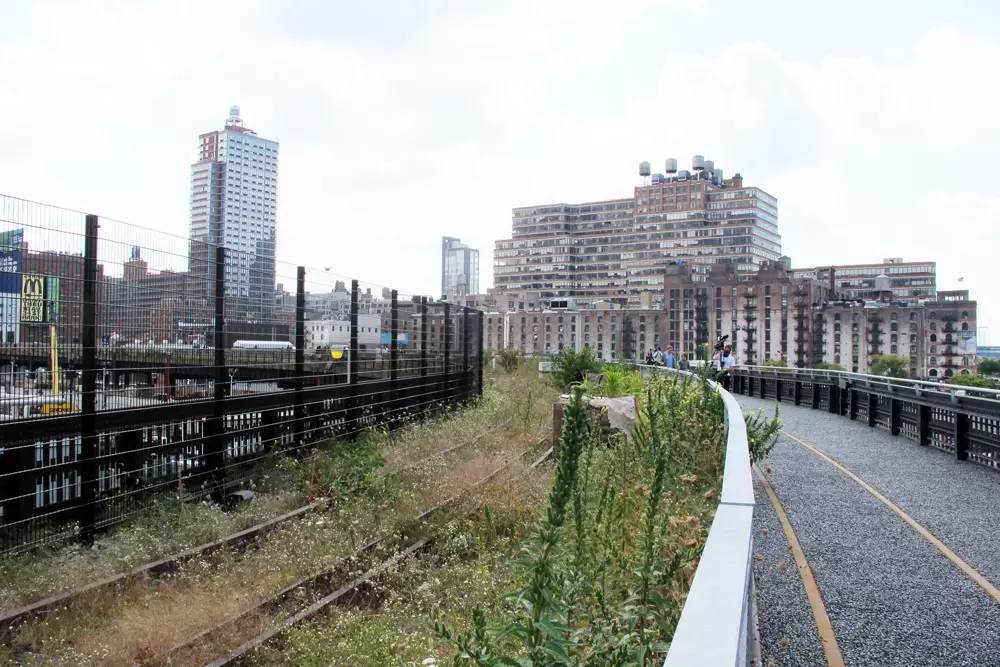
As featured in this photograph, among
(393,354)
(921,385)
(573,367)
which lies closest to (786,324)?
(573,367)

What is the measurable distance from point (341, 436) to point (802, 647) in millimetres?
9195

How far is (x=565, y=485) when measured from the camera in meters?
2.53

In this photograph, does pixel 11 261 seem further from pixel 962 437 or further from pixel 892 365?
pixel 892 365

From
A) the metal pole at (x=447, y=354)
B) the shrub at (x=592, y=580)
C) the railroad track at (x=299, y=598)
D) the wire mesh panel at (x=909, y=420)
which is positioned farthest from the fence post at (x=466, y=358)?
the shrub at (x=592, y=580)

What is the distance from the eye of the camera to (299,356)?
1119 cm

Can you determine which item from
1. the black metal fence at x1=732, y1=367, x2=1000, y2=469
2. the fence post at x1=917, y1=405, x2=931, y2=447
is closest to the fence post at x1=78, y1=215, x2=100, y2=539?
the black metal fence at x1=732, y1=367, x2=1000, y2=469

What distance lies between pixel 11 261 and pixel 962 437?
15.0m

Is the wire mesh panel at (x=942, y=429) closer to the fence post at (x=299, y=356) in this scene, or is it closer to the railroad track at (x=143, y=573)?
the railroad track at (x=143, y=573)

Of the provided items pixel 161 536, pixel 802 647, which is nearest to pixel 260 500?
pixel 161 536

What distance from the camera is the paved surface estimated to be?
5.06 metres

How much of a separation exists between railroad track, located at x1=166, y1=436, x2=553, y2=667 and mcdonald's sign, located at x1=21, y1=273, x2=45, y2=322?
11.6ft

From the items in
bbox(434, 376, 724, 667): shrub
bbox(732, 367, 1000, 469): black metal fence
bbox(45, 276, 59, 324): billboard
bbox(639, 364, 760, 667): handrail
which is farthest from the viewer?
bbox(732, 367, 1000, 469): black metal fence

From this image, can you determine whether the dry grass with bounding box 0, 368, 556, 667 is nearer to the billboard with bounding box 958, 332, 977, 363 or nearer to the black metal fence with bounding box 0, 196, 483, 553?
the black metal fence with bounding box 0, 196, 483, 553

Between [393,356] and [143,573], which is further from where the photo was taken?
[393,356]
